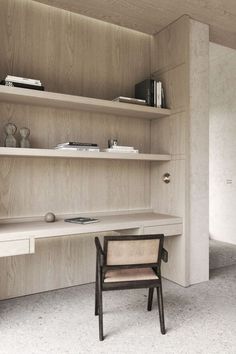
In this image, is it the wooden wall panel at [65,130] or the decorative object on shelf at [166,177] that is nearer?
the wooden wall panel at [65,130]

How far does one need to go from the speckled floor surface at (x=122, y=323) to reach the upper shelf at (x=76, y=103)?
175cm

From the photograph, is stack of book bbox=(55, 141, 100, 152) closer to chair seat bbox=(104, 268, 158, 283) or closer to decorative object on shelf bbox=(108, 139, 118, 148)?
decorative object on shelf bbox=(108, 139, 118, 148)

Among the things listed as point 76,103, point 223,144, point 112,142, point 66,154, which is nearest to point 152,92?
point 112,142

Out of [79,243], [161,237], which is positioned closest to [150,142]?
[79,243]

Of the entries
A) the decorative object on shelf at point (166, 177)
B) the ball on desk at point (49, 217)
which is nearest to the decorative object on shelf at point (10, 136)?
the ball on desk at point (49, 217)

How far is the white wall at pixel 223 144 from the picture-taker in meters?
4.39

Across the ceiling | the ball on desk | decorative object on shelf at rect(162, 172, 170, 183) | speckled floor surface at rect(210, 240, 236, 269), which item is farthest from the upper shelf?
speckled floor surface at rect(210, 240, 236, 269)

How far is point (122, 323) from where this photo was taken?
217 cm

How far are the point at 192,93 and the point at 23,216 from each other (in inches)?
80.0

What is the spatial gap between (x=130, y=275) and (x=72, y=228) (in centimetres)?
62

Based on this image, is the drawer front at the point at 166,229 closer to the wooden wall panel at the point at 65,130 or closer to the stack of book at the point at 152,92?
the wooden wall panel at the point at 65,130

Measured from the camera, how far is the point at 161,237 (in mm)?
1992

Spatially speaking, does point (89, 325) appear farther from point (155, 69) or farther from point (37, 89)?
point (155, 69)

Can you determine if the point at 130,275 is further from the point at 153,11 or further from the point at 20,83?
the point at 153,11
